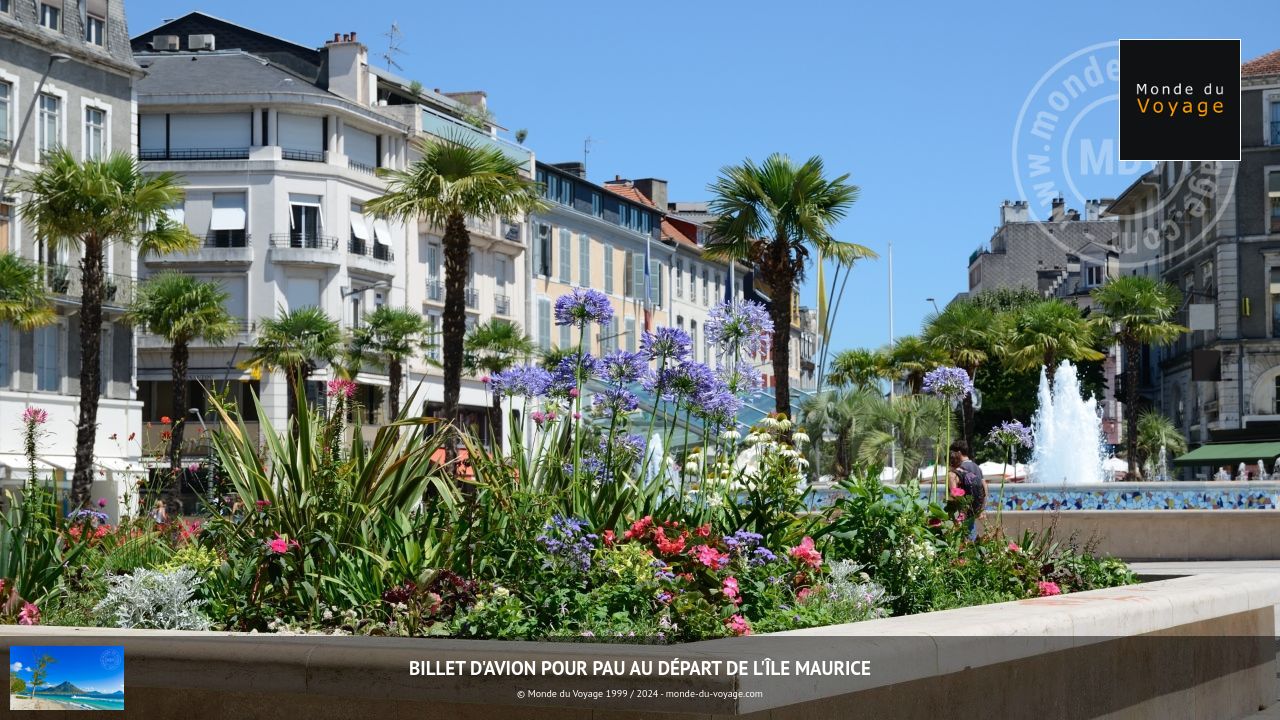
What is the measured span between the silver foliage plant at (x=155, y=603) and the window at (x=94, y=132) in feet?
140

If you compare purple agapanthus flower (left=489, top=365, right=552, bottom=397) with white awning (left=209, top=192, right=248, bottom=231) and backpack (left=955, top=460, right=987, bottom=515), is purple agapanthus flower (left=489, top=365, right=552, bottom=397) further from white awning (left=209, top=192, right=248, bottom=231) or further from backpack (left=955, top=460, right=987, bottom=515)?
white awning (left=209, top=192, right=248, bottom=231)

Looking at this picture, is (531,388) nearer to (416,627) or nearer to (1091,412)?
(416,627)

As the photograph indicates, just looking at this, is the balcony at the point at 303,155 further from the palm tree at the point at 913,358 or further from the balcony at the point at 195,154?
the palm tree at the point at 913,358

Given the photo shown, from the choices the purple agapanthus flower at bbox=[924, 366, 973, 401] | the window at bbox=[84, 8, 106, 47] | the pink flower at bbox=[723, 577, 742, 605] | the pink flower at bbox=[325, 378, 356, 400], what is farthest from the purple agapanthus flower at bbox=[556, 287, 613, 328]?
the window at bbox=[84, 8, 106, 47]

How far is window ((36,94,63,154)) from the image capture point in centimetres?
4572

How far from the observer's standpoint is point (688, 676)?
4648mm

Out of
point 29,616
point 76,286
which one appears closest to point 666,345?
point 29,616

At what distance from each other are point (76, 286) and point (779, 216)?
2391 centimetres

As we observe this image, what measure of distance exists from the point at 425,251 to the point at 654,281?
2032 cm

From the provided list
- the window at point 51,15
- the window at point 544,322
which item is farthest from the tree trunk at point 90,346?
the window at point 544,322

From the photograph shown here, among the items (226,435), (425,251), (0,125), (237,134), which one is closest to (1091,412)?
(425,251)

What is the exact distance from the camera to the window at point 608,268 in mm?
77688

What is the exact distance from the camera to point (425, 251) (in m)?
64.4

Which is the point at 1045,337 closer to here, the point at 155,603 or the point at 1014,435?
the point at 1014,435
